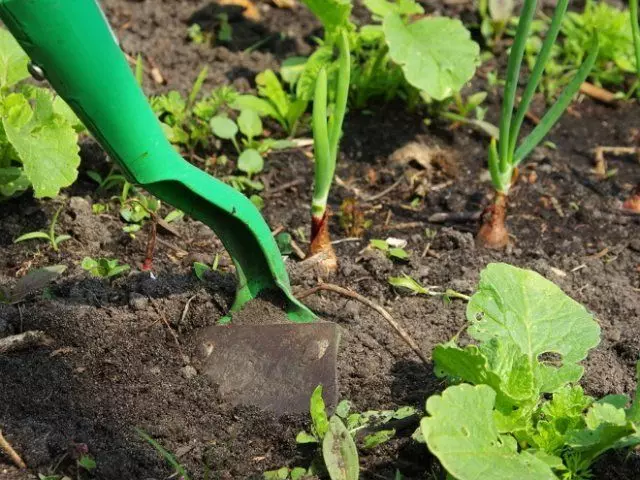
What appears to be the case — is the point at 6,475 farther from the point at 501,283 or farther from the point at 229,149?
the point at 229,149

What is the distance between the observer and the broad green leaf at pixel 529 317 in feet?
5.65

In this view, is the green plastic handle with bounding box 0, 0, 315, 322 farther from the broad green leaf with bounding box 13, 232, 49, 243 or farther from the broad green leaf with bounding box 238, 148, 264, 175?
the broad green leaf with bounding box 238, 148, 264, 175

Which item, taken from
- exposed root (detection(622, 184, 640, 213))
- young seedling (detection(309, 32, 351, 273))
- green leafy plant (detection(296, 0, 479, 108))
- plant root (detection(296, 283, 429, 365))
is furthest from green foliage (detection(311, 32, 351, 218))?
exposed root (detection(622, 184, 640, 213))

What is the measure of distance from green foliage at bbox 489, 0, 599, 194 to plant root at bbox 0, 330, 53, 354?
993 millimetres

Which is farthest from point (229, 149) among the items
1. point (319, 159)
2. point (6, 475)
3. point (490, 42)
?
point (6, 475)

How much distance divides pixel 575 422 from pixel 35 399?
37.2 inches

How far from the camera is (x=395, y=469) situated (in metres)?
1.69

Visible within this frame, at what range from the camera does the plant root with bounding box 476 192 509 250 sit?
225 cm

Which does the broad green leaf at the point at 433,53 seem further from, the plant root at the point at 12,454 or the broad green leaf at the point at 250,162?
the plant root at the point at 12,454

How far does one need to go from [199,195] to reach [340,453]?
49cm

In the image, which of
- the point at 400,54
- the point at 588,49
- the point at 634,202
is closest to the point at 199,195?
the point at 400,54

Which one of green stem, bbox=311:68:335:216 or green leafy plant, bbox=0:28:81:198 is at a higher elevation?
green leafy plant, bbox=0:28:81:198

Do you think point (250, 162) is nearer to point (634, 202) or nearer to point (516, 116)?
point (516, 116)

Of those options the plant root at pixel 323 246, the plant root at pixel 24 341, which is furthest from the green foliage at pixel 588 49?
the plant root at pixel 24 341
